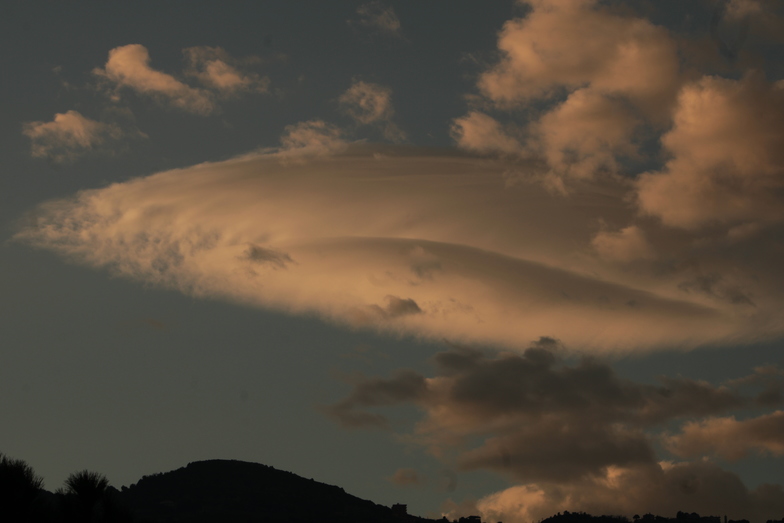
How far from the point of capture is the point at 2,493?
5212cm

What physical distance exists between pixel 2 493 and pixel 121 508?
784cm

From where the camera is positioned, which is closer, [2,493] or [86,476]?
[2,493]

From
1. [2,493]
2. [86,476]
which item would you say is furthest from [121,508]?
[2,493]

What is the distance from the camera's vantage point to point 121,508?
57.0 m

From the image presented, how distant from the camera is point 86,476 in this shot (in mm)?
55719

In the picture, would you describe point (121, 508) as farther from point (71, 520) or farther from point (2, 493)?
point (2, 493)

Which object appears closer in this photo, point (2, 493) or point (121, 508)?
point (2, 493)

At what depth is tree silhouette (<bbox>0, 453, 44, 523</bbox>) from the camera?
51938mm

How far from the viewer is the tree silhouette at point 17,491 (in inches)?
2045

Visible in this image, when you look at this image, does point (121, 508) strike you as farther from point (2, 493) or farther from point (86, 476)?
point (2, 493)

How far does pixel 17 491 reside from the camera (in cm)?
5266

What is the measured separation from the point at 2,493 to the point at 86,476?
17.2 ft
